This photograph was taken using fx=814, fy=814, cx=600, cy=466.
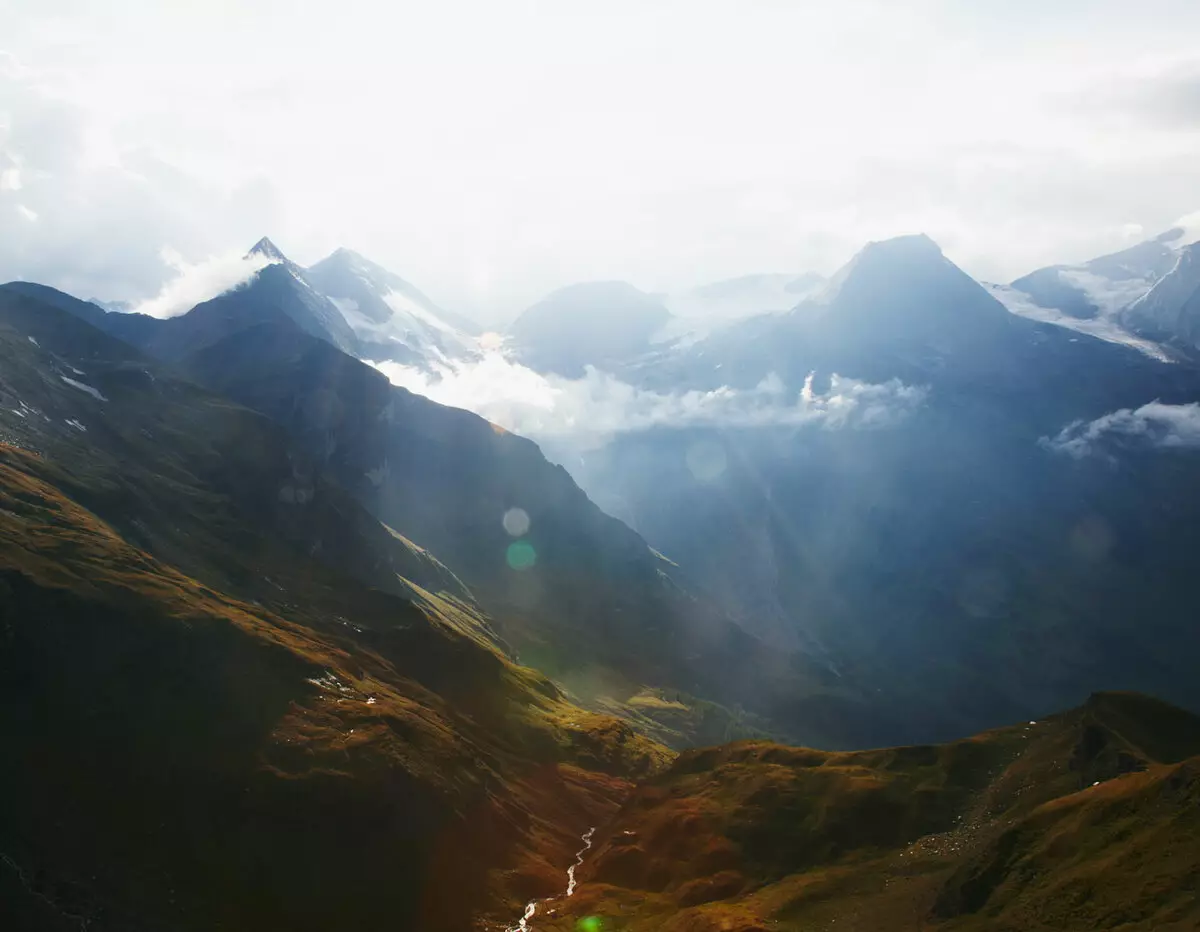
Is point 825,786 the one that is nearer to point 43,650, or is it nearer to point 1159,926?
point 1159,926

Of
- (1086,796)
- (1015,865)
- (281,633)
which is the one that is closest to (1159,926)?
(1015,865)

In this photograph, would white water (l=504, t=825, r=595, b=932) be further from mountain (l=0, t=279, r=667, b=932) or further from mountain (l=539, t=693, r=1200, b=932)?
mountain (l=0, t=279, r=667, b=932)

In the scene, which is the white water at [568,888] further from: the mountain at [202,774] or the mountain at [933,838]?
the mountain at [202,774]

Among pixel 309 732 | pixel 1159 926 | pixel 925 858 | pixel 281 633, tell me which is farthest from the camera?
pixel 281 633

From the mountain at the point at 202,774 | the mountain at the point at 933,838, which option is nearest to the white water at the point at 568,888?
the mountain at the point at 933,838

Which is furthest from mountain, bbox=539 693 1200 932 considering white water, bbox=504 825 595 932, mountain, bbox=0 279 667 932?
mountain, bbox=0 279 667 932
